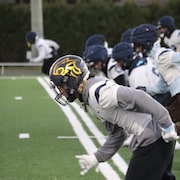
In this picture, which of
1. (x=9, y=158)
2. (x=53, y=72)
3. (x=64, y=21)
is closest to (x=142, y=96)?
(x=53, y=72)

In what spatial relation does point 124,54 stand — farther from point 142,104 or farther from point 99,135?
point 142,104

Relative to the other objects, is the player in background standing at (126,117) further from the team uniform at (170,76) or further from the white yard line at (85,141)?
the team uniform at (170,76)

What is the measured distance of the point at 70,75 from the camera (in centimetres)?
568

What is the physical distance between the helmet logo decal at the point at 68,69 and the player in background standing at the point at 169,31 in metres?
6.46

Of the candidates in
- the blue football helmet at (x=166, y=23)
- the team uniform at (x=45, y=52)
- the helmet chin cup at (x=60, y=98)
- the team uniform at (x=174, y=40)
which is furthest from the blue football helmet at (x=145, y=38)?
the team uniform at (x=45, y=52)

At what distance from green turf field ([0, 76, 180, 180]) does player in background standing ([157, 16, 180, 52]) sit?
1.98 metres

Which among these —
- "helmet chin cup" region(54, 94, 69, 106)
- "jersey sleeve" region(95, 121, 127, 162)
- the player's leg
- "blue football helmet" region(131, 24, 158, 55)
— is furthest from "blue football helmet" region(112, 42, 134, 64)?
the player's leg

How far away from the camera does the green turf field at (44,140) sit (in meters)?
8.27

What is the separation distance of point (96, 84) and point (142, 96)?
0.38 meters

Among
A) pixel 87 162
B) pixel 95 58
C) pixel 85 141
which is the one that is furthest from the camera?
pixel 95 58

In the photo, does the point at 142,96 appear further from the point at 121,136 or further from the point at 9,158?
the point at 9,158

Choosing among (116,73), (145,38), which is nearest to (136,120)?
(145,38)

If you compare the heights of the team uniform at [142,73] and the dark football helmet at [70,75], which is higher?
the dark football helmet at [70,75]

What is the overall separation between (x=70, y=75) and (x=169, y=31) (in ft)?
24.1
